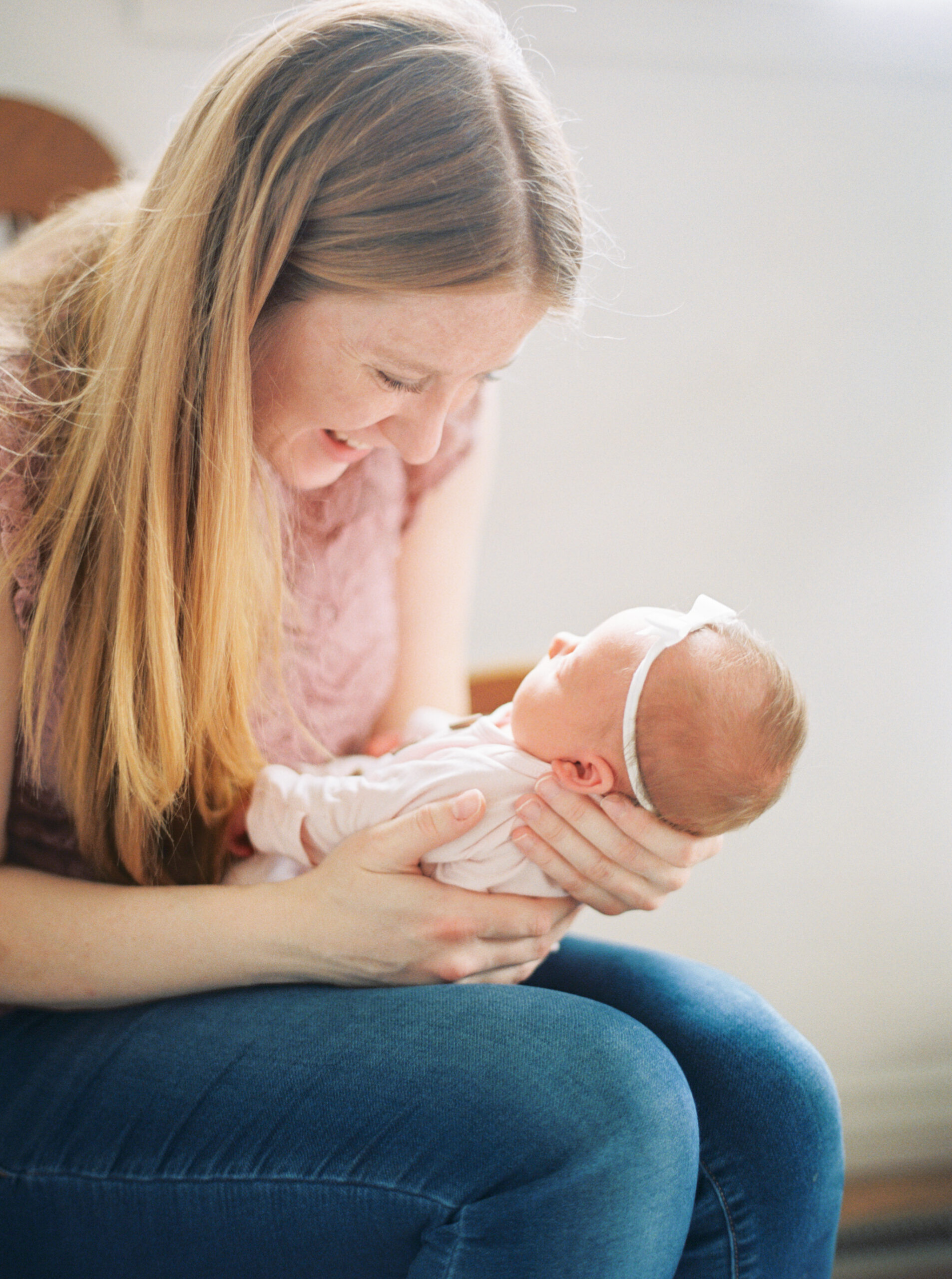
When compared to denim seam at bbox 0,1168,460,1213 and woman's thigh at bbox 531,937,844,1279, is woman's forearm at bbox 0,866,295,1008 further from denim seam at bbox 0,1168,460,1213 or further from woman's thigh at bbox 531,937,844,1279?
woman's thigh at bbox 531,937,844,1279

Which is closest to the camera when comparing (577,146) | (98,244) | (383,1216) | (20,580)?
(383,1216)

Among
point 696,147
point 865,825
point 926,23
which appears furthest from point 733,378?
point 865,825

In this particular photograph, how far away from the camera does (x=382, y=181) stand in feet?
2.48

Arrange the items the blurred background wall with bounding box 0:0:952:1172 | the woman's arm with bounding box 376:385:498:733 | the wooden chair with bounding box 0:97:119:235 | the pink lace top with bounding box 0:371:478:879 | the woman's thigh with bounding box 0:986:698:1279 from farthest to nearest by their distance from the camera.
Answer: the blurred background wall with bounding box 0:0:952:1172 < the wooden chair with bounding box 0:97:119:235 < the woman's arm with bounding box 376:385:498:733 < the pink lace top with bounding box 0:371:478:879 < the woman's thigh with bounding box 0:986:698:1279

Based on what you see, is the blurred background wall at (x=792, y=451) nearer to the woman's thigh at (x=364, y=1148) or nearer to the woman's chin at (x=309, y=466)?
the woman's chin at (x=309, y=466)

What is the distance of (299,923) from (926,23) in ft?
5.81

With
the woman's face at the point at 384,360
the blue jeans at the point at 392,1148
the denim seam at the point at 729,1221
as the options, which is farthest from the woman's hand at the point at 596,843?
the woman's face at the point at 384,360

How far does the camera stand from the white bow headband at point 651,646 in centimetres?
82

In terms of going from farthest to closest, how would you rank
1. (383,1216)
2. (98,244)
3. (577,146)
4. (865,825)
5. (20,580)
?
1. (865,825)
2. (577,146)
3. (98,244)
4. (20,580)
5. (383,1216)

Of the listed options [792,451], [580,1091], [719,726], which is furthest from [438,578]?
[792,451]

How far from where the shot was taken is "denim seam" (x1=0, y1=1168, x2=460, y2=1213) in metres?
0.68

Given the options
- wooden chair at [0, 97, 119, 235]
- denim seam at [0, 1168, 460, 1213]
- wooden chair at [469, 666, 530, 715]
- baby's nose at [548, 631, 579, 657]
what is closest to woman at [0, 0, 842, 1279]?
denim seam at [0, 1168, 460, 1213]

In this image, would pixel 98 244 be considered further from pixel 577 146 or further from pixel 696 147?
pixel 696 147

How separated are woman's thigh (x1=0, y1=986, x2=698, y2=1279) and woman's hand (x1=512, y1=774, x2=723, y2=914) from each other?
0.12m
